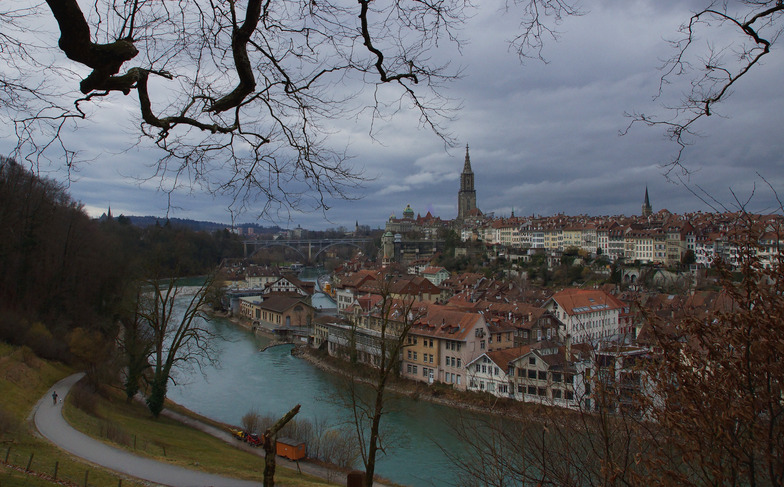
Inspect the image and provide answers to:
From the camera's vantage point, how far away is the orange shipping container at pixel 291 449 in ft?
22.6

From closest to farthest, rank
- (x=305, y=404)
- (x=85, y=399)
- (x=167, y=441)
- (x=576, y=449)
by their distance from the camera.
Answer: (x=576, y=449) → (x=167, y=441) → (x=85, y=399) → (x=305, y=404)

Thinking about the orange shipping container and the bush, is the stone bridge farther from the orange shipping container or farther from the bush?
the orange shipping container

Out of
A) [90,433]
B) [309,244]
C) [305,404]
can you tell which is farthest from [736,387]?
[309,244]

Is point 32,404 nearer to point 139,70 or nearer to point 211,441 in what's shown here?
point 211,441

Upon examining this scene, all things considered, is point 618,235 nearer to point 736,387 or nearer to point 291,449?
point 291,449

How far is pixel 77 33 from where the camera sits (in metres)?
1.22

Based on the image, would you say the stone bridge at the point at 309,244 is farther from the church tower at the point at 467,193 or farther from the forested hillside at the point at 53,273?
the forested hillside at the point at 53,273

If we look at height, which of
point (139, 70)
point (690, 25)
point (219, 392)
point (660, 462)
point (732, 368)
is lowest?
point (219, 392)

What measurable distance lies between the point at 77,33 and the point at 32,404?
801 cm

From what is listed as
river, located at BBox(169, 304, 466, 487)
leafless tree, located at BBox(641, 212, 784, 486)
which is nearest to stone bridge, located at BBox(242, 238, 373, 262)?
river, located at BBox(169, 304, 466, 487)

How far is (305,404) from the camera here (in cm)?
970

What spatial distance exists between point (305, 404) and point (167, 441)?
318 cm

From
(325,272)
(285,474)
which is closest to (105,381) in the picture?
(285,474)

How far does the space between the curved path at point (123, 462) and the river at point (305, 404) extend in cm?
168
